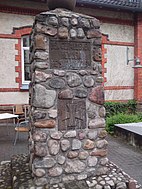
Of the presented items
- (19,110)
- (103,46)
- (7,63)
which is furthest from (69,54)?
(103,46)

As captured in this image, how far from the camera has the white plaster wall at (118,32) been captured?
35.8 feet

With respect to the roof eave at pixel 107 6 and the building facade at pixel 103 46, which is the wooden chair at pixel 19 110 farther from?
the roof eave at pixel 107 6

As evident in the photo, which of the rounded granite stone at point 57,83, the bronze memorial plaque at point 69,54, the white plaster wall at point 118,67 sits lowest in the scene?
the rounded granite stone at point 57,83

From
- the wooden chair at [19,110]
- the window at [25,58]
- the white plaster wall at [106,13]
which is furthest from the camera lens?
the white plaster wall at [106,13]

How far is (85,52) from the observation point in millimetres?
3395

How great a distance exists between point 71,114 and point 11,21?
7348mm

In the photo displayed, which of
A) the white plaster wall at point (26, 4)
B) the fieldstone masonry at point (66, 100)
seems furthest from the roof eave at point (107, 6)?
the fieldstone masonry at point (66, 100)

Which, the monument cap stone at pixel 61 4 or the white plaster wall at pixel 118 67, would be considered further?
the white plaster wall at pixel 118 67

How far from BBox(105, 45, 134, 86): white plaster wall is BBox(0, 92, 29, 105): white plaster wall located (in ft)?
13.0

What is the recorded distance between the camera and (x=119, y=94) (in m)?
11.4

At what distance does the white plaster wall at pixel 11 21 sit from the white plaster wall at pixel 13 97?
252 centimetres

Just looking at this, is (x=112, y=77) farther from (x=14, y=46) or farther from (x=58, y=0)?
(x=58, y=0)

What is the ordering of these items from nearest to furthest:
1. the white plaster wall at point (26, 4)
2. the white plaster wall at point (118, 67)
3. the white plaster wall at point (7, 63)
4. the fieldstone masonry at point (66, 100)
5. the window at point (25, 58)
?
the fieldstone masonry at point (66, 100) < the white plaster wall at point (26, 4) < the white plaster wall at point (7, 63) < the window at point (25, 58) < the white plaster wall at point (118, 67)

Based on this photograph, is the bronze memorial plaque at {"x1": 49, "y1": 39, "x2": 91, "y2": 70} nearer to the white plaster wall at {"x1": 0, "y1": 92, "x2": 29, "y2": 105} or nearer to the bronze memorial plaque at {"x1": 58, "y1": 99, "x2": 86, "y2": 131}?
the bronze memorial plaque at {"x1": 58, "y1": 99, "x2": 86, "y2": 131}
